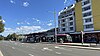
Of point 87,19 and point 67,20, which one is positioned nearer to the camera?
point 87,19

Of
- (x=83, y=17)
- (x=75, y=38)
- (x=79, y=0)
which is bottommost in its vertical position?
(x=75, y=38)

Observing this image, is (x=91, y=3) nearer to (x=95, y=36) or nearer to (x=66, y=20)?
(x=95, y=36)

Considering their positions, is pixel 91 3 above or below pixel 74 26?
above

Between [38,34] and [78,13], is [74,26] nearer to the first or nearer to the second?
[78,13]

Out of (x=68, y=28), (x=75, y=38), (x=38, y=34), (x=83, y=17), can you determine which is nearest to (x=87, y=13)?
(x=83, y=17)

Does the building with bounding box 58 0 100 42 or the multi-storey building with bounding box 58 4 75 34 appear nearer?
the building with bounding box 58 0 100 42

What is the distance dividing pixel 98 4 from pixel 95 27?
7.95m

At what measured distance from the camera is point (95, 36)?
7431cm

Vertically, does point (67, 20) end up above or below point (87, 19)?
above

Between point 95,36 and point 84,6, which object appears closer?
point 95,36

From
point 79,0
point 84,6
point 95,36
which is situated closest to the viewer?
point 95,36

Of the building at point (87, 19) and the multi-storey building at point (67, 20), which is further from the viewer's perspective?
the multi-storey building at point (67, 20)

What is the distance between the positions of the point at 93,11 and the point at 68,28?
2680 cm

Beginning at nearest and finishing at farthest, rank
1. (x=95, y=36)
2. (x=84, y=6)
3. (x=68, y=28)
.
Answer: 1. (x=95, y=36)
2. (x=84, y=6)
3. (x=68, y=28)
